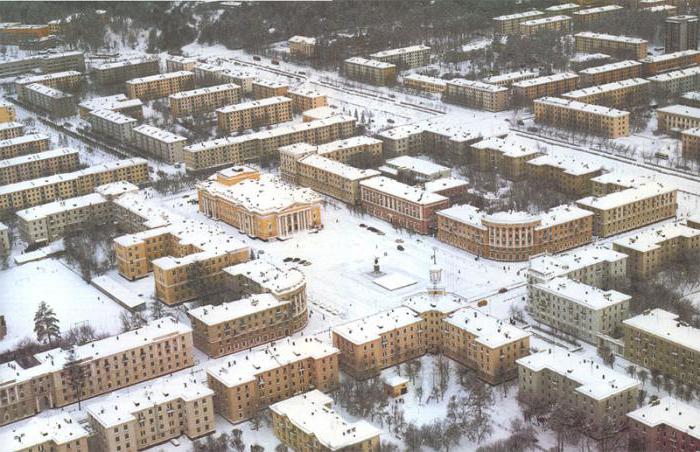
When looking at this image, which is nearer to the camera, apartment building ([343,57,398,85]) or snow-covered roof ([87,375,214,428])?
snow-covered roof ([87,375,214,428])

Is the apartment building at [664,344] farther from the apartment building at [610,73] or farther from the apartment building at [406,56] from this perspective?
the apartment building at [406,56]

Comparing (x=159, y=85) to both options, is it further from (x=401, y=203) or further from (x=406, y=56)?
(x=401, y=203)

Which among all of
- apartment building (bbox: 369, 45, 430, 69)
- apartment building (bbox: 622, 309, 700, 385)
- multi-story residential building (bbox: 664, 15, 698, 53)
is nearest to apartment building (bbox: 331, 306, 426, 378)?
apartment building (bbox: 622, 309, 700, 385)

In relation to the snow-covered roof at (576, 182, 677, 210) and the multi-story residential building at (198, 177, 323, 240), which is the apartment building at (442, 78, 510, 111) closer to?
the snow-covered roof at (576, 182, 677, 210)

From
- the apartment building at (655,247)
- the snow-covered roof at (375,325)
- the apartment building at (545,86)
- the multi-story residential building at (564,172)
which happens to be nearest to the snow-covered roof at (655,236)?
the apartment building at (655,247)

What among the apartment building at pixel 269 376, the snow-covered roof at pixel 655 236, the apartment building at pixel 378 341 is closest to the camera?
the apartment building at pixel 269 376

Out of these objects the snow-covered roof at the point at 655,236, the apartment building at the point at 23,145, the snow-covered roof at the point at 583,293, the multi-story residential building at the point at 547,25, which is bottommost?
the snow-covered roof at the point at 583,293

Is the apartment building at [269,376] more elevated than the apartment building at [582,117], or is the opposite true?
the apartment building at [582,117]
